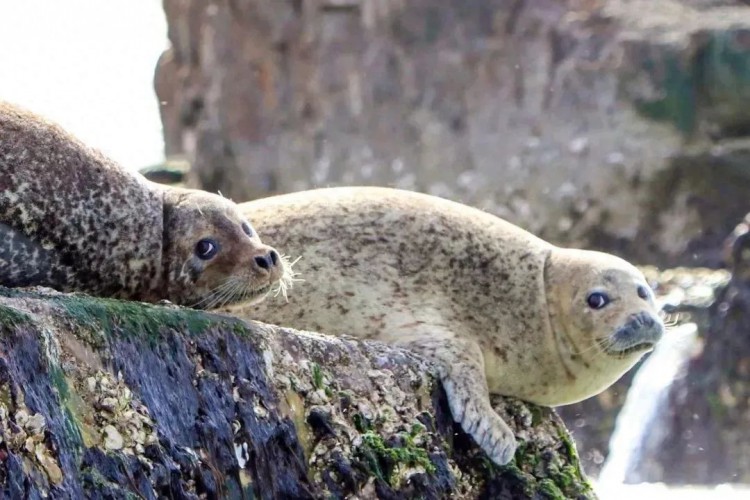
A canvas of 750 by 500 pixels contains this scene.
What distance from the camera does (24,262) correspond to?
439 centimetres

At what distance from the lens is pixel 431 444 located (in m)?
4.89

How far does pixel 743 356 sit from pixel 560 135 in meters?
5.03

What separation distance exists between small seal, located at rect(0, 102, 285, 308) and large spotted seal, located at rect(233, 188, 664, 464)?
39cm

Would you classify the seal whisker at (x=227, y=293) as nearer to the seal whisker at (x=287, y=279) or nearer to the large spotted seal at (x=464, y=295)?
the seal whisker at (x=287, y=279)

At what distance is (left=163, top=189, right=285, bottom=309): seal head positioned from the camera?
490cm

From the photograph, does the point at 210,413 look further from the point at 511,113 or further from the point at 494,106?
the point at 494,106

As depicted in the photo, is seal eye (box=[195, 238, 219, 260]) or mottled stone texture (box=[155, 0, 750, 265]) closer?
seal eye (box=[195, 238, 219, 260])

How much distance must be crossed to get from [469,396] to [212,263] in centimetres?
115

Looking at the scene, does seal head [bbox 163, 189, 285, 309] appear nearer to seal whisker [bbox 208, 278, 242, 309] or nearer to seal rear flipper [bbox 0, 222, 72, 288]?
seal whisker [bbox 208, 278, 242, 309]

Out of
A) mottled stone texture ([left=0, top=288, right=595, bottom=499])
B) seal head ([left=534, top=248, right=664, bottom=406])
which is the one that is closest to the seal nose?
mottled stone texture ([left=0, top=288, right=595, bottom=499])

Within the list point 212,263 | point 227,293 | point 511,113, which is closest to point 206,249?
point 212,263

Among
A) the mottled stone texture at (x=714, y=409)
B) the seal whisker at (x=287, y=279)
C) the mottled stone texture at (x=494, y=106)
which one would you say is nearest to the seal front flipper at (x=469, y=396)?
the seal whisker at (x=287, y=279)

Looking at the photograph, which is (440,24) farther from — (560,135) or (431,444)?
(431,444)

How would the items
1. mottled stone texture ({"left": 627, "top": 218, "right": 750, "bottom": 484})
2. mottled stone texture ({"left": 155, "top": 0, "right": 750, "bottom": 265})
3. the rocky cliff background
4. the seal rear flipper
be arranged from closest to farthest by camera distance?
the seal rear flipper < mottled stone texture ({"left": 627, "top": 218, "right": 750, "bottom": 484}) < the rocky cliff background < mottled stone texture ({"left": 155, "top": 0, "right": 750, "bottom": 265})
